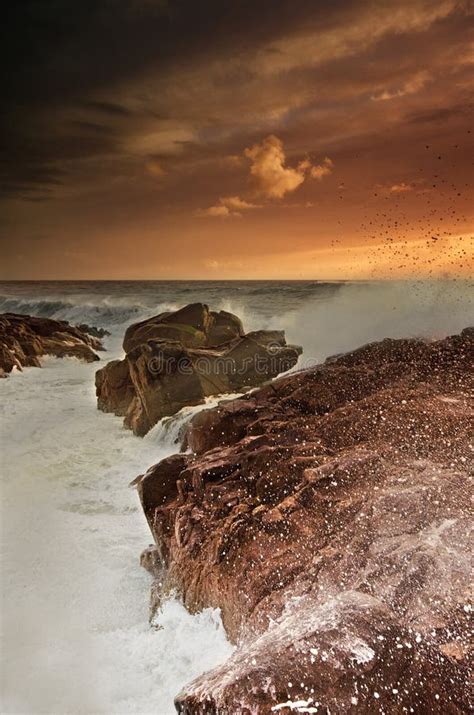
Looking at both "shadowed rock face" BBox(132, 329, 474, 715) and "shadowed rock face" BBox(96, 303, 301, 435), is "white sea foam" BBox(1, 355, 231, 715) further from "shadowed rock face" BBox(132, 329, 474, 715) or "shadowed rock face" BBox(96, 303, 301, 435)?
"shadowed rock face" BBox(96, 303, 301, 435)

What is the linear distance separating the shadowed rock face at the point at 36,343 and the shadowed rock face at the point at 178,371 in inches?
202

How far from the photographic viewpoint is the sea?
143 inches

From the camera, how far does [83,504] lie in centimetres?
688

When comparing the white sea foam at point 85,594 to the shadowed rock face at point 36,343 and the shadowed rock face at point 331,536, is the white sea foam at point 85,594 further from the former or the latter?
the shadowed rock face at point 36,343

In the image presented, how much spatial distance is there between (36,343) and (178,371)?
33.8ft

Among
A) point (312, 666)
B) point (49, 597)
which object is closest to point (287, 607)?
point (312, 666)

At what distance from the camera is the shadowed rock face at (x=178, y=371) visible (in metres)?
9.73

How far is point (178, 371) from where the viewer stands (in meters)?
9.92

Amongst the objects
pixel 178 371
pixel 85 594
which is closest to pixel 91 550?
pixel 85 594

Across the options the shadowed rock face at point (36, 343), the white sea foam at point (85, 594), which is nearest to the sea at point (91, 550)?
the white sea foam at point (85, 594)

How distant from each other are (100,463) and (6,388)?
22.8 feet

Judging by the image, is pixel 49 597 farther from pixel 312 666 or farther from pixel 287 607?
pixel 312 666

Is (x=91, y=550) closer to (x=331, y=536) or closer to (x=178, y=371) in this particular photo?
(x=331, y=536)

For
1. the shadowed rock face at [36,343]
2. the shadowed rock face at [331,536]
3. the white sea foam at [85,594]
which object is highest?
the shadowed rock face at [331,536]
